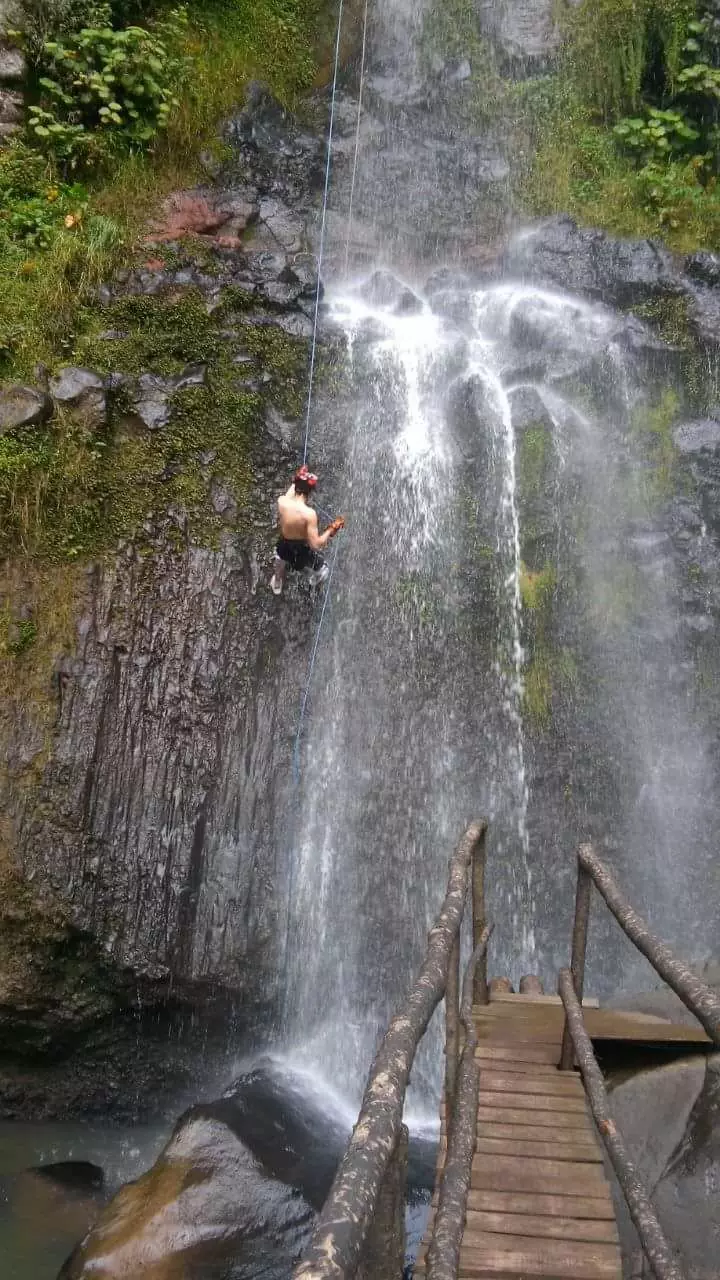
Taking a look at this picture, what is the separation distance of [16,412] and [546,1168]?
6.55m

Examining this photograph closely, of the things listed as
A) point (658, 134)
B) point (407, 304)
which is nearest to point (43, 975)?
point (407, 304)

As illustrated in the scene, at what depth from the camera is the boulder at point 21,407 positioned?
7324 millimetres

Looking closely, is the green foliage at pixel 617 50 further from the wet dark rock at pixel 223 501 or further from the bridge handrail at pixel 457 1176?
the bridge handrail at pixel 457 1176

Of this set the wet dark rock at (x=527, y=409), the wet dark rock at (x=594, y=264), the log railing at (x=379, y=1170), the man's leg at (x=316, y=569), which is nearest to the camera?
the log railing at (x=379, y=1170)

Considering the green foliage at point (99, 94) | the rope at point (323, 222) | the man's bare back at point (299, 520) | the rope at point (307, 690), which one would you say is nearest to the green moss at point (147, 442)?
the rope at point (323, 222)

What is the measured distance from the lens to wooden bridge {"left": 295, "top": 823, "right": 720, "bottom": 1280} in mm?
1425

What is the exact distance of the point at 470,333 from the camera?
9.84 m

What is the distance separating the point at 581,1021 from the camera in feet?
11.5

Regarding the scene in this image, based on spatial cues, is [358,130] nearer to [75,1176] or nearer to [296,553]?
[296,553]

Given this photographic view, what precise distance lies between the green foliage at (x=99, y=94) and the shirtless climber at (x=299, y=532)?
4630 millimetres

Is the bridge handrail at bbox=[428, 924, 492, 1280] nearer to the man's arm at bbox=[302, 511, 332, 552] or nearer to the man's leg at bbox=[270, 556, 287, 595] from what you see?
the man's arm at bbox=[302, 511, 332, 552]

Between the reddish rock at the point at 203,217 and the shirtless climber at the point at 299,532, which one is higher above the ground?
the reddish rock at the point at 203,217

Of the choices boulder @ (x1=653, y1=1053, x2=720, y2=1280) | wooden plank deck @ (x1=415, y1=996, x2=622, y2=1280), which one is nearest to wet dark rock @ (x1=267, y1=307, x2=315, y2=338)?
wooden plank deck @ (x1=415, y1=996, x2=622, y2=1280)

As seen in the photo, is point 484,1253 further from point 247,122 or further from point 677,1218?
point 247,122
